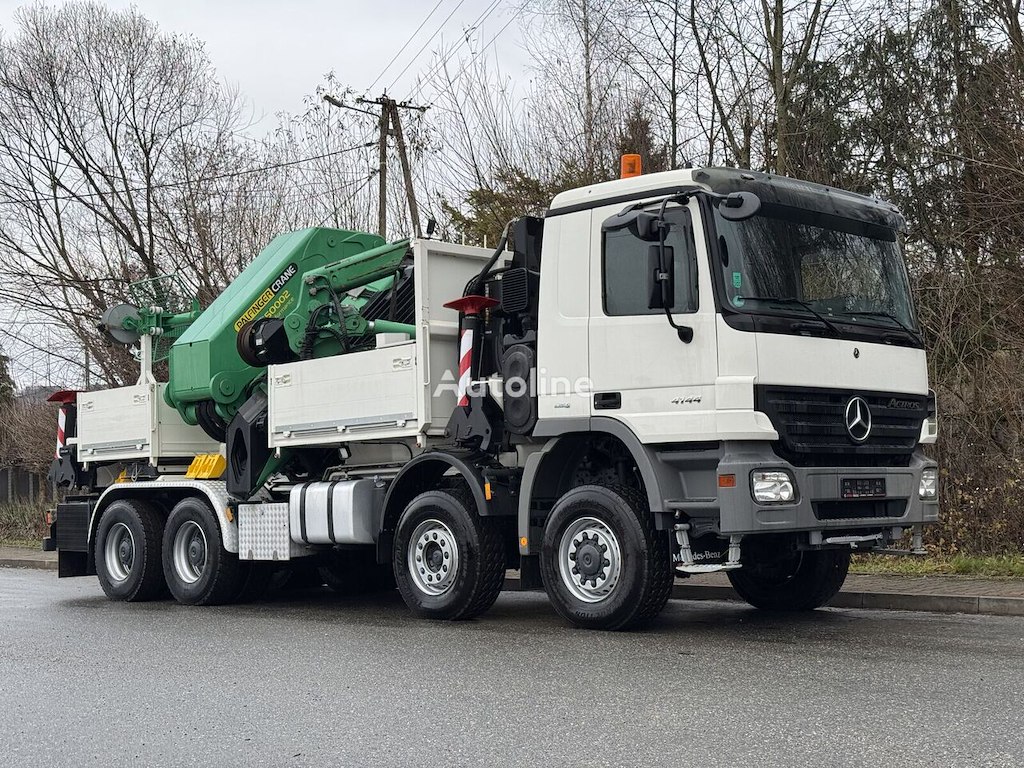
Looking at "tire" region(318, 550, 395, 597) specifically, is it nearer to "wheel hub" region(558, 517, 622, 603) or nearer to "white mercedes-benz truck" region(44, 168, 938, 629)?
"white mercedes-benz truck" region(44, 168, 938, 629)

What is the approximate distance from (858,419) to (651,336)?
4.93ft

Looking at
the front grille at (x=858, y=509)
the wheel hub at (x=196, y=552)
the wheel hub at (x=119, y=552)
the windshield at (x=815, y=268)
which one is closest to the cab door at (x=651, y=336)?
the windshield at (x=815, y=268)

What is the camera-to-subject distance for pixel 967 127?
1448 centimetres

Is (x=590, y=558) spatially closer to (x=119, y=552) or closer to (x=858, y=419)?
(x=858, y=419)

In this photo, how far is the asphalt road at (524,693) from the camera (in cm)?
541

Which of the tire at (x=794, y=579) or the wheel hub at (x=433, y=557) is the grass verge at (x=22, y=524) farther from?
the tire at (x=794, y=579)

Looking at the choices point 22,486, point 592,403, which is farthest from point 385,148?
point 592,403

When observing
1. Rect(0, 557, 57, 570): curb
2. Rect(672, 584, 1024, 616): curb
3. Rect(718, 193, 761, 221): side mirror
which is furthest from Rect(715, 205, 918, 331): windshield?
Rect(0, 557, 57, 570): curb

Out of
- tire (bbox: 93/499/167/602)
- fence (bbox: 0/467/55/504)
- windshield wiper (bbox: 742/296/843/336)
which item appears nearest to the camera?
windshield wiper (bbox: 742/296/843/336)

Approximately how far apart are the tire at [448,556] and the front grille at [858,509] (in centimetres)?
248

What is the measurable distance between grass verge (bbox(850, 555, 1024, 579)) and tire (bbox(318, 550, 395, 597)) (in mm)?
4599

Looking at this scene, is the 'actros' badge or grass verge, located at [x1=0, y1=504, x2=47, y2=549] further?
grass verge, located at [x1=0, y1=504, x2=47, y2=549]

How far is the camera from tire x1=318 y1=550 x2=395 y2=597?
42.9 ft

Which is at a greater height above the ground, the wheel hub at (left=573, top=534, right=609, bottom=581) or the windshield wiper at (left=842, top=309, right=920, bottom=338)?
the windshield wiper at (left=842, top=309, right=920, bottom=338)
